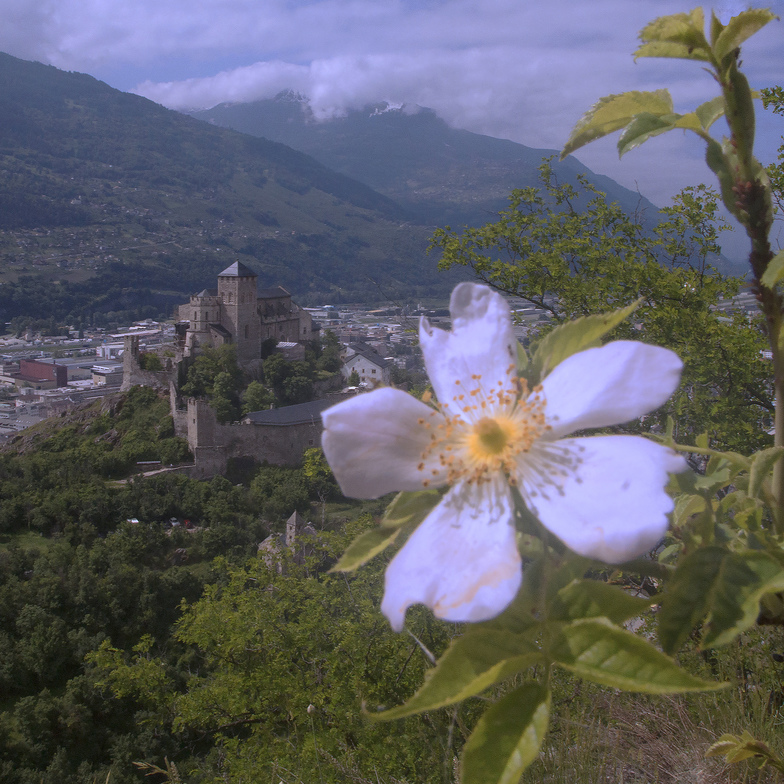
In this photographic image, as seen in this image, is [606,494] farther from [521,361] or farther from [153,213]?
[153,213]

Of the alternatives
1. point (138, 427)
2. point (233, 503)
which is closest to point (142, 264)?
point (138, 427)

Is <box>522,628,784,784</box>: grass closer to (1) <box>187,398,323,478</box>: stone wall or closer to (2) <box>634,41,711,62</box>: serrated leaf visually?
(2) <box>634,41,711,62</box>: serrated leaf

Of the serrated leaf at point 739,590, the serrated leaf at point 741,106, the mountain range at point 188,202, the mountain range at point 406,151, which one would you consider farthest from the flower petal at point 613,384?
the mountain range at point 406,151

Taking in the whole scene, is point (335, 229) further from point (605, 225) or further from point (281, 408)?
point (605, 225)

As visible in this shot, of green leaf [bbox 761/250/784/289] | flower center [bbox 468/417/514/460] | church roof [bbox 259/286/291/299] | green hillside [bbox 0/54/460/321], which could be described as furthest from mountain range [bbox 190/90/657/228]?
flower center [bbox 468/417/514/460]

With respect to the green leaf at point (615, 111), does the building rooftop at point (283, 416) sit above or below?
below

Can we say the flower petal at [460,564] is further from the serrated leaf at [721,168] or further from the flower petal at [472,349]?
the serrated leaf at [721,168]
